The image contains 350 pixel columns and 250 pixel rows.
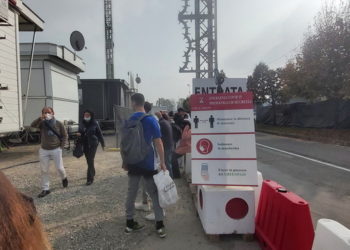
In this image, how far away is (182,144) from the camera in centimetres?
714

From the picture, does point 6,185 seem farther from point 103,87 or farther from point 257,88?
point 257,88

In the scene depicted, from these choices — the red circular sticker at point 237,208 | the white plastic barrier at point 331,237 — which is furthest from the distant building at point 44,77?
the white plastic barrier at point 331,237

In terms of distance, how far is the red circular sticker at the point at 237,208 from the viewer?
391 cm

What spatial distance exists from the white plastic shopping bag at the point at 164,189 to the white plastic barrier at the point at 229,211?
18.1 inches

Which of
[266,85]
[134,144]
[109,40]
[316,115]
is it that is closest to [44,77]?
[134,144]

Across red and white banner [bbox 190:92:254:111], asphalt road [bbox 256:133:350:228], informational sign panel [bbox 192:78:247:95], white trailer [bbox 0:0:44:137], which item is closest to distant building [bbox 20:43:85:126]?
white trailer [bbox 0:0:44:137]

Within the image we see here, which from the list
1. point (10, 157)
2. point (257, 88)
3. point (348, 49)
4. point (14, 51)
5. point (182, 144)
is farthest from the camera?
point (257, 88)

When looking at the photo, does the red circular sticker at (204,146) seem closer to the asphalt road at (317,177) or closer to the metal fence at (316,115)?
the asphalt road at (317,177)

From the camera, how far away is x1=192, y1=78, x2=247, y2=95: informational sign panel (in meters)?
4.23

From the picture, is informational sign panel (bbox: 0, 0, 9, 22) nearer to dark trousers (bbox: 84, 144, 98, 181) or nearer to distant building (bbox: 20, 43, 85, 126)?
dark trousers (bbox: 84, 144, 98, 181)

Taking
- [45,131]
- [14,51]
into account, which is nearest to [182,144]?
[45,131]

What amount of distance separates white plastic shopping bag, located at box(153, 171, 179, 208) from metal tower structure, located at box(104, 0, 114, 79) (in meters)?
33.2

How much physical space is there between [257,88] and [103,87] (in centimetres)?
1931

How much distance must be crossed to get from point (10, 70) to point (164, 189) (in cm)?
714
